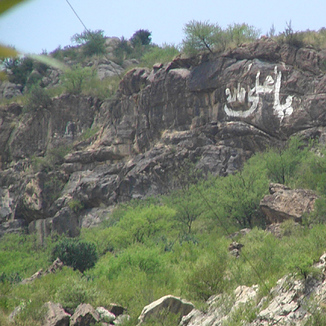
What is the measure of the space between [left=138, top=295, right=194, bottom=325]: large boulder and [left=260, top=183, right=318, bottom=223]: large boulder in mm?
13381

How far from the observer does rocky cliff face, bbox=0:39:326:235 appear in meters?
38.4

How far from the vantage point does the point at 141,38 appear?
8288 cm

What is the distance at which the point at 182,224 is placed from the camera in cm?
3375

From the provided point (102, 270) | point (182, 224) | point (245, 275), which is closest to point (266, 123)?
point (182, 224)

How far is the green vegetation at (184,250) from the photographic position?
1595cm

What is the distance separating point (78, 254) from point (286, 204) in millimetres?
11027

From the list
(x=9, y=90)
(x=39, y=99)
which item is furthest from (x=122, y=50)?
(x=39, y=99)

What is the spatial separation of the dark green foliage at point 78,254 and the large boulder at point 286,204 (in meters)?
9.51

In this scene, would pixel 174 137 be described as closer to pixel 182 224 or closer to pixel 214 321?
pixel 182 224

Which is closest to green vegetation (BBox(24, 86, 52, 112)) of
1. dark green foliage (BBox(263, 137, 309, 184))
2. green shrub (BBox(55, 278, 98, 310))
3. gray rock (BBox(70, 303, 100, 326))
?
dark green foliage (BBox(263, 137, 309, 184))

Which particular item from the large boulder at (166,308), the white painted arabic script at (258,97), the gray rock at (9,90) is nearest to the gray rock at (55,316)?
the large boulder at (166,308)

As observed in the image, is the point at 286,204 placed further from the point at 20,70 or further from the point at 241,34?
the point at 20,70

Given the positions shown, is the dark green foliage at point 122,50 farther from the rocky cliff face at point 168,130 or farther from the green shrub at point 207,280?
the green shrub at point 207,280

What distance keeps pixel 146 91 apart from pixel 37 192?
488 inches
